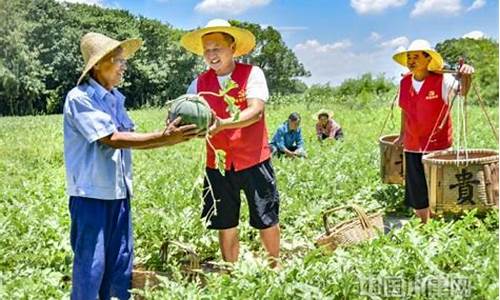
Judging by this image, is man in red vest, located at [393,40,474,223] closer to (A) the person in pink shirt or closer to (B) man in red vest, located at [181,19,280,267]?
(B) man in red vest, located at [181,19,280,267]

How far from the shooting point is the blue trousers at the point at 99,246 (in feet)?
10.2

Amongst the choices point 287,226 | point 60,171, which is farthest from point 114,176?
point 60,171

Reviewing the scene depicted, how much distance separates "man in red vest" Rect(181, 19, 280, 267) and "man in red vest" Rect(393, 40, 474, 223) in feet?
4.36

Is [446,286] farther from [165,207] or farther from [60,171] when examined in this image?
[60,171]

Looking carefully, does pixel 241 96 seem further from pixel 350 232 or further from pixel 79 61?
pixel 79 61

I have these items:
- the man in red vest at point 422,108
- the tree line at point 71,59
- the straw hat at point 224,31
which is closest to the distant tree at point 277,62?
the tree line at point 71,59

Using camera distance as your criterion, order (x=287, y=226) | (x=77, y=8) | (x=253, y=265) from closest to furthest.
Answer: (x=253, y=265)
(x=287, y=226)
(x=77, y=8)

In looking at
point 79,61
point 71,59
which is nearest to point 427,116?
point 79,61

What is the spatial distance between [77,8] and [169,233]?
1852 centimetres

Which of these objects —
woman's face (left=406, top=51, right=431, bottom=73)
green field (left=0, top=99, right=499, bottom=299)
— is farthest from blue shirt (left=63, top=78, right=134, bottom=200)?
woman's face (left=406, top=51, right=431, bottom=73)

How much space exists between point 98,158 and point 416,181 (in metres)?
2.46

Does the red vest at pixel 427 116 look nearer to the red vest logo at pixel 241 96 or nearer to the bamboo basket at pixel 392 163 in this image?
the bamboo basket at pixel 392 163

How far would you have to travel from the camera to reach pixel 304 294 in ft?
7.70

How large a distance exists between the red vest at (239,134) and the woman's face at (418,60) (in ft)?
4.54
